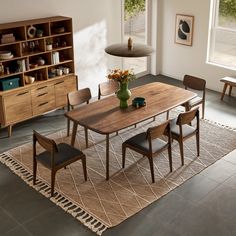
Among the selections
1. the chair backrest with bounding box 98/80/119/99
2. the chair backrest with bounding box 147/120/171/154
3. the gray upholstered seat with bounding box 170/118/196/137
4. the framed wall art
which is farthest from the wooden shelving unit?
the framed wall art

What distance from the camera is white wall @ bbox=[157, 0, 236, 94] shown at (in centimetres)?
850

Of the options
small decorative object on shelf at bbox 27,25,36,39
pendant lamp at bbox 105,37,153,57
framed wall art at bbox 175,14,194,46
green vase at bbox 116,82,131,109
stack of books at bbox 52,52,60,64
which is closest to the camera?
pendant lamp at bbox 105,37,153,57

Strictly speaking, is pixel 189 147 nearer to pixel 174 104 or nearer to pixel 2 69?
pixel 174 104

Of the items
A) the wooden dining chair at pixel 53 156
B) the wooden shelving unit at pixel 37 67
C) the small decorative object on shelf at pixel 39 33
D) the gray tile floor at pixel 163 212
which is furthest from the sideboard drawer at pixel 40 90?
the wooden dining chair at pixel 53 156

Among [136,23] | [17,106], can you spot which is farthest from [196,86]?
[17,106]

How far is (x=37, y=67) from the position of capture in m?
6.95

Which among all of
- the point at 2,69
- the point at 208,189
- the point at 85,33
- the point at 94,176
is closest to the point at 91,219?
the point at 94,176

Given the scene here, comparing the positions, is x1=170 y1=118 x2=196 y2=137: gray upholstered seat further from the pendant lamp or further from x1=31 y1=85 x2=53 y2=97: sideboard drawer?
x1=31 y1=85 x2=53 y2=97: sideboard drawer

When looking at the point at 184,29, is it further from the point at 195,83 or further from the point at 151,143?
the point at 151,143

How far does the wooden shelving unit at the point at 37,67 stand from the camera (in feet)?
21.6

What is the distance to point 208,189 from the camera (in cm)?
527

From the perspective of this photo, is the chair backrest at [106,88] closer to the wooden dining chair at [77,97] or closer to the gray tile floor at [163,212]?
the wooden dining chair at [77,97]

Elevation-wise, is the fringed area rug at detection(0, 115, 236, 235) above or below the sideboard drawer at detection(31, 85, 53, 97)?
below

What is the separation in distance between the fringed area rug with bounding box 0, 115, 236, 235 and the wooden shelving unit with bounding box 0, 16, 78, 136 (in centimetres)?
68
